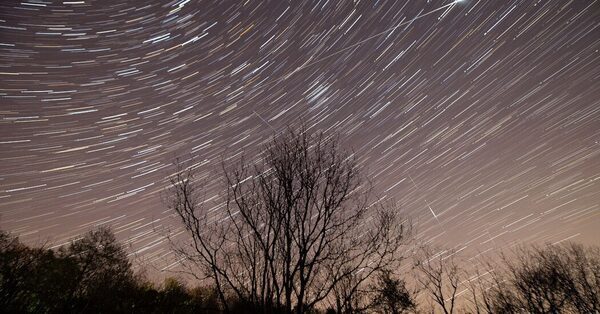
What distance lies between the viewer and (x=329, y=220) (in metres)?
7.23

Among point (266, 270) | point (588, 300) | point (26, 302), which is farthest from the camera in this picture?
point (588, 300)

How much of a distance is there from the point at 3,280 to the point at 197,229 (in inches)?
451

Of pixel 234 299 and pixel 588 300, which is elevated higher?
pixel 234 299

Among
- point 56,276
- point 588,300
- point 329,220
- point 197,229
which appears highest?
point 56,276

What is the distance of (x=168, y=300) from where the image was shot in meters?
25.7

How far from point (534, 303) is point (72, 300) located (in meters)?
42.8

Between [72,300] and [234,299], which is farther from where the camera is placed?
[234,299]

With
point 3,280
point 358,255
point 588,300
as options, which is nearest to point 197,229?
point 358,255

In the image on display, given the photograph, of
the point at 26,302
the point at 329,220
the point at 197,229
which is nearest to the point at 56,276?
the point at 26,302

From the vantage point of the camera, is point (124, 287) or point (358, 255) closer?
point (358, 255)

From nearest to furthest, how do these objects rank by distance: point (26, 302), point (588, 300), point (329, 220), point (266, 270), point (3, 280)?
point (266, 270)
point (329, 220)
point (3, 280)
point (26, 302)
point (588, 300)

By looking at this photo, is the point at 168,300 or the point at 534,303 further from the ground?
the point at 168,300

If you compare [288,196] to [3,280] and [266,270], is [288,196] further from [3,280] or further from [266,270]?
[3,280]

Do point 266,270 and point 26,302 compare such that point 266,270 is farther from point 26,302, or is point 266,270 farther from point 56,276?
point 56,276
